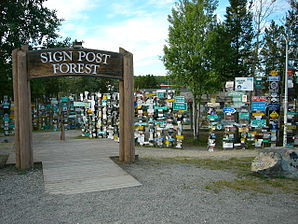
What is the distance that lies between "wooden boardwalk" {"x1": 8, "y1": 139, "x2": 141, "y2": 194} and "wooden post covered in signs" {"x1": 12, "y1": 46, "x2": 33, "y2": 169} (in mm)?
624

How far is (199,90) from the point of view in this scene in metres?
17.3

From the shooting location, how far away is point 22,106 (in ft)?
21.9

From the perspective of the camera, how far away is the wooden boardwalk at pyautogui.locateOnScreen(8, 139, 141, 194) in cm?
532

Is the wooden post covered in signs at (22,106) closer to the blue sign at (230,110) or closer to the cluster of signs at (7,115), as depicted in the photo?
the blue sign at (230,110)

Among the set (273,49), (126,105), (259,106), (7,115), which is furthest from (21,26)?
(273,49)

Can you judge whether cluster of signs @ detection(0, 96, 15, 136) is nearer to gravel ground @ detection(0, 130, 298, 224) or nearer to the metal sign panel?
gravel ground @ detection(0, 130, 298, 224)

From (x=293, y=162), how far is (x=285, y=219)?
276cm

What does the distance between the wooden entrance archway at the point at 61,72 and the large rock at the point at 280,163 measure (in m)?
3.56

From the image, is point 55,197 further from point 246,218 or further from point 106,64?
point 106,64

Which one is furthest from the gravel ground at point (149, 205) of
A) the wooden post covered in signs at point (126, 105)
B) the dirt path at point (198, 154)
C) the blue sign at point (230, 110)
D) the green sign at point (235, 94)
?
the green sign at point (235, 94)

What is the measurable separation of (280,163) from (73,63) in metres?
5.67

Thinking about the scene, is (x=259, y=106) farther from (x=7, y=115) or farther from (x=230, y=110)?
(x=7, y=115)

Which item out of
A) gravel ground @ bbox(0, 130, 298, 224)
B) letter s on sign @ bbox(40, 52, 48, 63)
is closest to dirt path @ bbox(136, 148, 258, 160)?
gravel ground @ bbox(0, 130, 298, 224)

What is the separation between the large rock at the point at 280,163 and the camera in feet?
20.1
